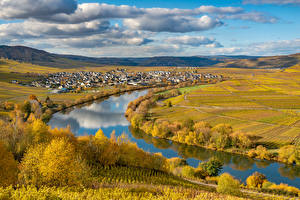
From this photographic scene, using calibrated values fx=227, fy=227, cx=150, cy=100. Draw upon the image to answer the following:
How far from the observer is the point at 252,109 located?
74438mm

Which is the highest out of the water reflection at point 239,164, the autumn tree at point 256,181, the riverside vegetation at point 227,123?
the riverside vegetation at point 227,123

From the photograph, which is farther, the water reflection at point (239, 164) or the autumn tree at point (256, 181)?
the water reflection at point (239, 164)

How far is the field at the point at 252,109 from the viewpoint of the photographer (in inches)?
2207

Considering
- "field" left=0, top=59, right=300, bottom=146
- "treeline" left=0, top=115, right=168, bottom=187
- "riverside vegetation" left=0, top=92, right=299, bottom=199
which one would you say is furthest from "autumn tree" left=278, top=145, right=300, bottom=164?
Answer: "treeline" left=0, top=115, right=168, bottom=187

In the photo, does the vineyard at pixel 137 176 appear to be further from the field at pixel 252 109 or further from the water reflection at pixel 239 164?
the field at pixel 252 109

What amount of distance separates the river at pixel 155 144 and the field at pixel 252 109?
853cm

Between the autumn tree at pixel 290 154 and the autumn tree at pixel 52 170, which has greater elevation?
the autumn tree at pixel 52 170

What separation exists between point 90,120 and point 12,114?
22166 mm

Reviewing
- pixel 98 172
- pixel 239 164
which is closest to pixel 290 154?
pixel 239 164

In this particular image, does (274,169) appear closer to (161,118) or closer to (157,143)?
(157,143)

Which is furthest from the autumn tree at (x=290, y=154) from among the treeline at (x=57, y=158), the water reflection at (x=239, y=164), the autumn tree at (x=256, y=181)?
the treeline at (x=57, y=158)

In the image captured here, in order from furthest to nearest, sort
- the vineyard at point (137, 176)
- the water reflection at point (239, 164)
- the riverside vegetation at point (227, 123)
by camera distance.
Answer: the riverside vegetation at point (227, 123) < the water reflection at point (239, 164) < the vineyard at point (137, 176)

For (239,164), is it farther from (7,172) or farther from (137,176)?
(7,172)

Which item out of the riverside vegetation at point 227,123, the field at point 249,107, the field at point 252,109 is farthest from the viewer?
the field at point 249,107
